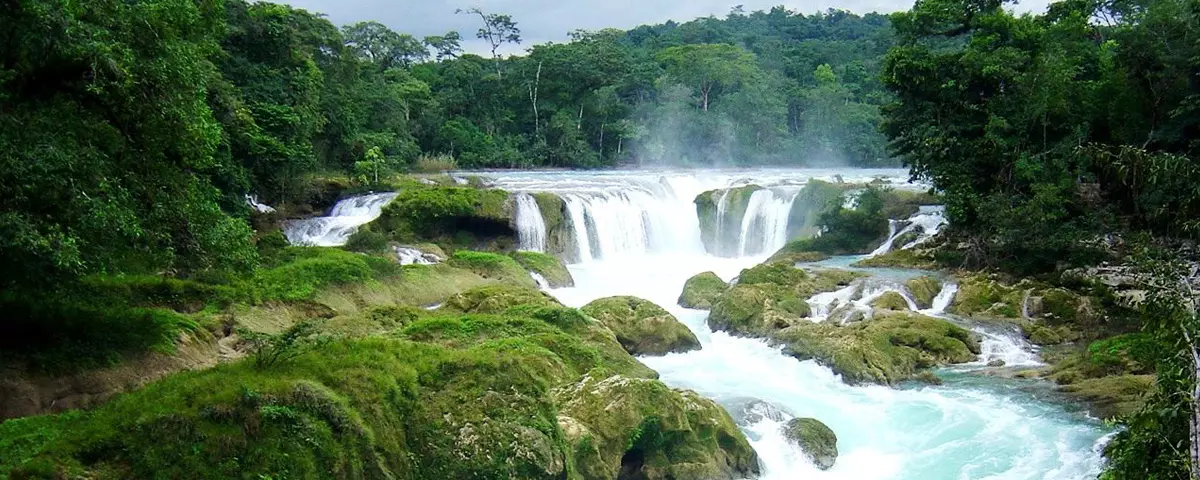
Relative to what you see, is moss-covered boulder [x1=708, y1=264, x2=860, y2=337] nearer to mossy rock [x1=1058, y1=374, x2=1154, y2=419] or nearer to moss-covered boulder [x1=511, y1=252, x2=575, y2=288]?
moss-covered boulder [x1=511, y1=252, x2=575, y2=288]

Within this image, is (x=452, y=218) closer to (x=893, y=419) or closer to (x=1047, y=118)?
(x=893, y=419)

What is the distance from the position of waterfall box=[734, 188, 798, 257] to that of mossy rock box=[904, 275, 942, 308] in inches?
379

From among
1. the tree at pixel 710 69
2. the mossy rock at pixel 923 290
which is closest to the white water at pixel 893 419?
the mossy rock at pixel 923 290

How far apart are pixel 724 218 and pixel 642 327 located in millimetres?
15644

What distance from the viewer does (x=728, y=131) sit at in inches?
2076

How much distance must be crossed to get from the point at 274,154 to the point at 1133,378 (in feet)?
60.6

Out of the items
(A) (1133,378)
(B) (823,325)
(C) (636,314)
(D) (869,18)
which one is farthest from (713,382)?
(D) (869,18)

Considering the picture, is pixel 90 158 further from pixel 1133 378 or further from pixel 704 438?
pixel 1133 378

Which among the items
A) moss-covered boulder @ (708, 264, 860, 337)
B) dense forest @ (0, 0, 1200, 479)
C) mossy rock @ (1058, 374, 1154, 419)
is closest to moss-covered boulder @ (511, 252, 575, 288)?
moss-covered boulder @ (708, 264, 860, 337)

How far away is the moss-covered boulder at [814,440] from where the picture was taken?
32.7 ft

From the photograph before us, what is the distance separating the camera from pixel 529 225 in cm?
2506

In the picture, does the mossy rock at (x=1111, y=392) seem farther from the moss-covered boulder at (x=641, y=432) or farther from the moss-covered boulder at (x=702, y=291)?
the moss-covered boulder at (x=702, y=291)

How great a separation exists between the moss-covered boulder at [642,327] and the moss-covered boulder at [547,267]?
6.10 metres

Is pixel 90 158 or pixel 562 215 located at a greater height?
pixel 90 158
